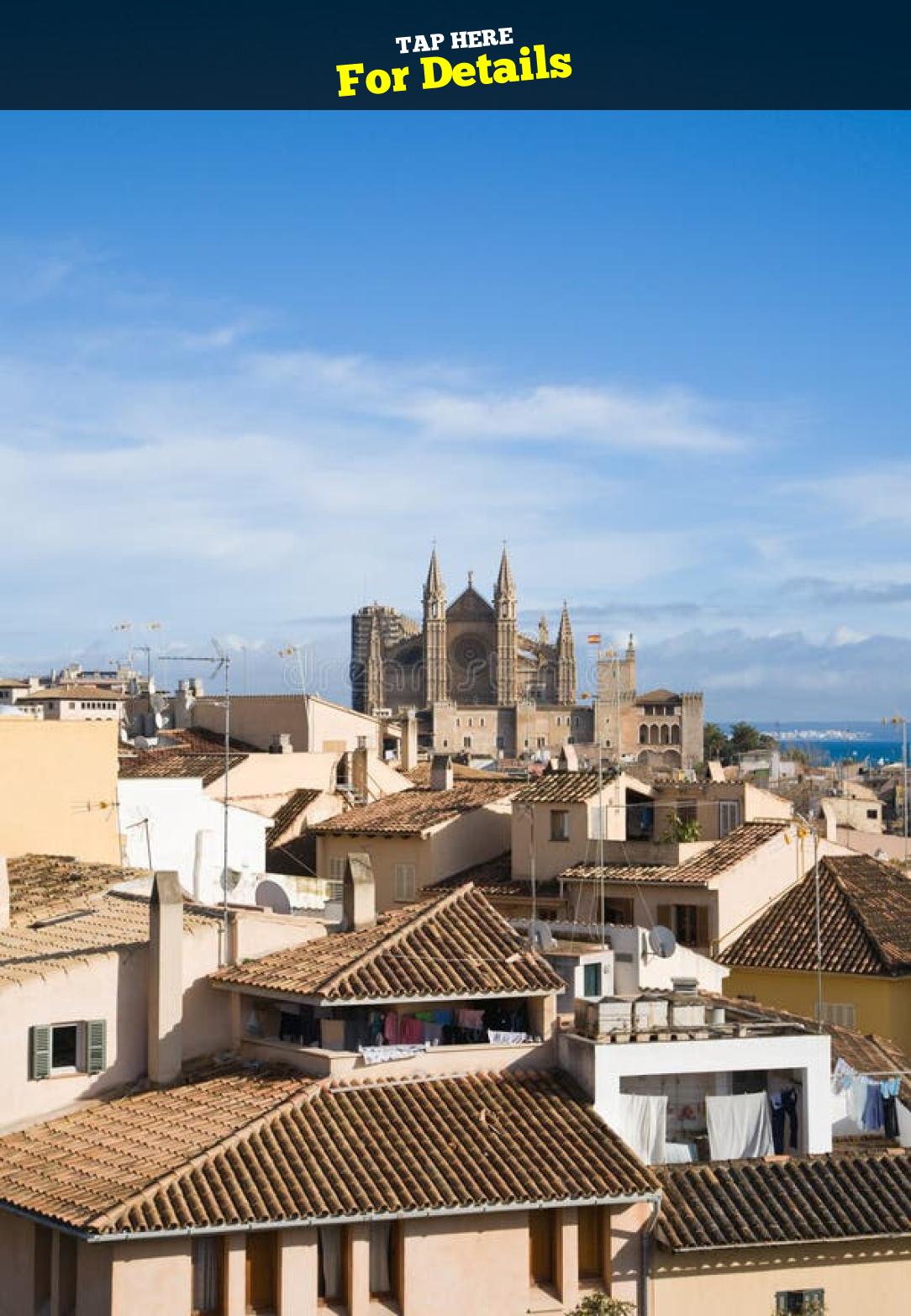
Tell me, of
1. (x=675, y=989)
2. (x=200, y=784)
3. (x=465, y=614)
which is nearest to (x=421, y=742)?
(x=465, y=614)

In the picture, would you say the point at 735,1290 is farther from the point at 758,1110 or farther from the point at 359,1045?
the point at 359,1045

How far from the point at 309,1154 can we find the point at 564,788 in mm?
15384

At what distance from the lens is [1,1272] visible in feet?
56.7

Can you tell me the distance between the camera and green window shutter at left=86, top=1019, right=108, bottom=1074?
19.2 metres

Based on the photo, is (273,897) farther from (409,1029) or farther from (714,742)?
(714,742)

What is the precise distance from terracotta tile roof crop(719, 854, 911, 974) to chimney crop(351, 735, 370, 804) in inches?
506

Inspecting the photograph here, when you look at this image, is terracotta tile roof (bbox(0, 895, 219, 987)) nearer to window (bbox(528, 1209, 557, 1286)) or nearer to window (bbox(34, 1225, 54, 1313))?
window (bbox(34, 1225, 54, 1313))

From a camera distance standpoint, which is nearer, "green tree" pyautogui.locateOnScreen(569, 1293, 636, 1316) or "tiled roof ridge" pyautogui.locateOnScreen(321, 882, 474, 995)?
"green tree" pyautogui.locateOnScreen(569, 1293, 636, 1316)

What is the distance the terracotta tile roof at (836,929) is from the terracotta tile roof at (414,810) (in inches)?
227

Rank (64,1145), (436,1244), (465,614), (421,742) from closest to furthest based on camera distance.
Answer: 1. (436,1244)
2. (64,1145)
3. (421,742)
4. (465,614)

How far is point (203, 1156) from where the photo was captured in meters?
16.4

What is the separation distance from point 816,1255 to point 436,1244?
324cm

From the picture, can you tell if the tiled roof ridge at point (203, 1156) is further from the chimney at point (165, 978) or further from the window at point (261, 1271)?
the chimney at point (165, 978)

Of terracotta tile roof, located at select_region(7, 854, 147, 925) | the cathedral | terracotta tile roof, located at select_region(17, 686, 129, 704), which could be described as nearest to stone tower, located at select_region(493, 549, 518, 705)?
the cathedral
